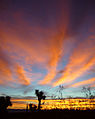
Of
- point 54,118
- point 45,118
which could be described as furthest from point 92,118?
point 45,118

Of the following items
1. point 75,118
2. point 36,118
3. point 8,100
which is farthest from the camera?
point 8,100

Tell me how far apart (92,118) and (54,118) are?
530cm

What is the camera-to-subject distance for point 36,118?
61.8ft

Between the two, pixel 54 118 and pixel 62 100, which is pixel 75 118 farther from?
pixel 62 100

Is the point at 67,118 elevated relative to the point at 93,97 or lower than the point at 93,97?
lower

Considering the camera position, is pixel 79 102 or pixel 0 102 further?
pixel 0 102

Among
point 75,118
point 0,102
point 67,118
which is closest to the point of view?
point 67,118

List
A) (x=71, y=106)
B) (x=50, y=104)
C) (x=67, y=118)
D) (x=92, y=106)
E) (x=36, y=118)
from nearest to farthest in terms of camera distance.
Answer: (x=67, y=118), (x=36, y=118), (x=92, y=106), (x=71, y=106), (x=50, y=104)

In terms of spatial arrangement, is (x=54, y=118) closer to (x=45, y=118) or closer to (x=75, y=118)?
(x=45, y=118)

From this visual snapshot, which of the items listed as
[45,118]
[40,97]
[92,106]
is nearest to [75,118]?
[45,118]

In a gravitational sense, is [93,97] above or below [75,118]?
above

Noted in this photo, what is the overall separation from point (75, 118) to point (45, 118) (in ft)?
14.6

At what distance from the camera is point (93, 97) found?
33.8 metres

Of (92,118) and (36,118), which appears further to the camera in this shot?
(36,118)
